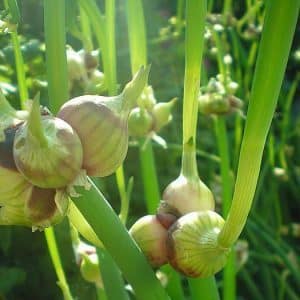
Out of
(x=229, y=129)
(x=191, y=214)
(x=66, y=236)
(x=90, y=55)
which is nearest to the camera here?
(x=191, y=214)

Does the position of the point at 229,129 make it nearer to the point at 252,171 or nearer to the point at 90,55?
the point at 90,55

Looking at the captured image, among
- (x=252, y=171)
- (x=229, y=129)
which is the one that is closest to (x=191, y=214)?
(x=252, y=171)

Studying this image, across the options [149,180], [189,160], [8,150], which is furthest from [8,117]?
[149,180]

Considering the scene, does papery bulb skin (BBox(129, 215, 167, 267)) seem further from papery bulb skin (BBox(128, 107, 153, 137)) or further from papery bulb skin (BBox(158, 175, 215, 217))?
papery bulb skin (BBox(128, 107, 153, 137))

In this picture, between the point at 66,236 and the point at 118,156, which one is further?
the point at 66,236

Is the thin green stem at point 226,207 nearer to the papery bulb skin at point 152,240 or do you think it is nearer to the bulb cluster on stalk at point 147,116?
the bulb cluster on stalk at point 147,116

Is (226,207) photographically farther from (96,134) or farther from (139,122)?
(96,134)

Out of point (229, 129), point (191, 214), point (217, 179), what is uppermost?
point (191, 214)
